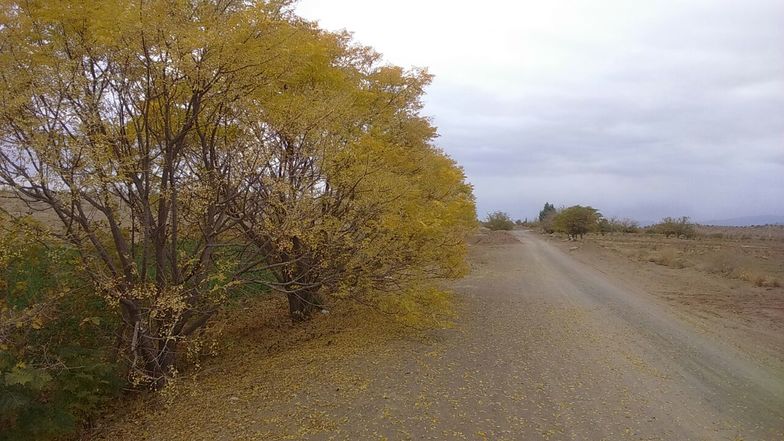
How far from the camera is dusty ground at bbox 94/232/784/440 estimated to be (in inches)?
211

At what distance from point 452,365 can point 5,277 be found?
659cm

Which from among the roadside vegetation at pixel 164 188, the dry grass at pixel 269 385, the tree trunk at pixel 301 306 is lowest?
the dry grass at pixel 269 385

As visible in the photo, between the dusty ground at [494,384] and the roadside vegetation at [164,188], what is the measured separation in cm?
78

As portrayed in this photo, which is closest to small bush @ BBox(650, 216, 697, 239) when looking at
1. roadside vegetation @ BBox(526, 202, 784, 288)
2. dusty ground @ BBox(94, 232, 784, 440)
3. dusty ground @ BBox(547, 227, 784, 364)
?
roadside vegetation @ BBox(526, 202, 784, 288)

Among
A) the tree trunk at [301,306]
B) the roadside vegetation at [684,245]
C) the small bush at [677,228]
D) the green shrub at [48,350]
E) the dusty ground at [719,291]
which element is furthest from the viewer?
the small bush at [677,228]

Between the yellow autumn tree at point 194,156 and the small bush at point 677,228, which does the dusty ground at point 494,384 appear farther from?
the small bush at point 677,228

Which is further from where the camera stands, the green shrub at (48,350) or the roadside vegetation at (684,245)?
the roadside vegetation at (684,245)

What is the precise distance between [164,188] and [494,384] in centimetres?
505

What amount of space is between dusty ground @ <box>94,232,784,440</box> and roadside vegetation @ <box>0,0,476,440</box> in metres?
0.78

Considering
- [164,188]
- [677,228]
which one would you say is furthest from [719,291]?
[677,228]

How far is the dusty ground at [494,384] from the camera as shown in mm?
5363

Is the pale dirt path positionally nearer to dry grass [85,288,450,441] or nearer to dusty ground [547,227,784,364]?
dry grass [85,288,450,441]

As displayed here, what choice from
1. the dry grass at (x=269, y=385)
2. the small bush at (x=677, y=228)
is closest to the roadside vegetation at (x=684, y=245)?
the small bush at (x=677, y=228)

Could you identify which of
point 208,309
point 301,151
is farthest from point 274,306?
point 301,151
